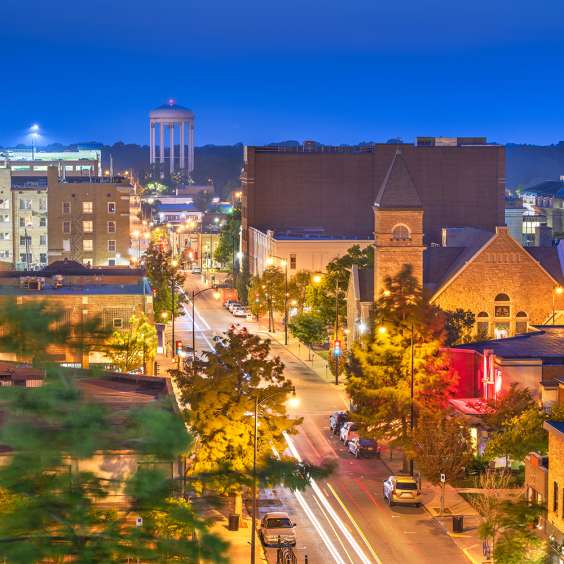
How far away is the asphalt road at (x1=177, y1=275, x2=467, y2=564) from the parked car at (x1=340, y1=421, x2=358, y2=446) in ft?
1.34

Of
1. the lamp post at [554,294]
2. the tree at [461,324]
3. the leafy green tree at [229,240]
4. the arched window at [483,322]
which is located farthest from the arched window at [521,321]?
the leafy green tree at [229,240]

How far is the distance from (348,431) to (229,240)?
117845 millimetres

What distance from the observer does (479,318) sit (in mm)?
88562

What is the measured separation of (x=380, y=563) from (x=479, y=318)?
4596cm

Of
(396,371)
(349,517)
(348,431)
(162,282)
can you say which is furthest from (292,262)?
(349,517)

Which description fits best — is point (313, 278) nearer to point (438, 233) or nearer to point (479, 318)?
point (479, 318)

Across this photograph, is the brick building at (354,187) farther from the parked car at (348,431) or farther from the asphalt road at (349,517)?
the parked car at (348,431)

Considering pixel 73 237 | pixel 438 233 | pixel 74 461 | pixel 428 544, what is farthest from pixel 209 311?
pixel 74 461

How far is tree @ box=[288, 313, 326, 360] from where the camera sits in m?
98.4

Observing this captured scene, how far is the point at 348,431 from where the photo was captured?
6353 centimetres

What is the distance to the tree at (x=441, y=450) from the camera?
2093 inches

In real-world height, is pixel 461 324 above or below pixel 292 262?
below

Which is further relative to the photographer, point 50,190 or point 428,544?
point 50,190

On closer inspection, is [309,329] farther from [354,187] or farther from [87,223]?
[354,187]
